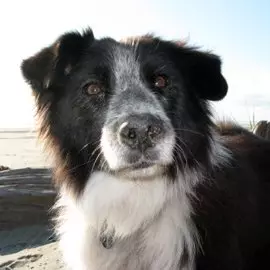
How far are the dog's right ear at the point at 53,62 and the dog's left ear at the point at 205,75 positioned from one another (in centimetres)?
90

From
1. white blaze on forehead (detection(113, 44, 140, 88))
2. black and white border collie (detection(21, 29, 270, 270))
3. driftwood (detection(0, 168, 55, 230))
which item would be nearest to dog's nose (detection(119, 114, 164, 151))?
black and white border collie (detection(21, 29, 270, 270))

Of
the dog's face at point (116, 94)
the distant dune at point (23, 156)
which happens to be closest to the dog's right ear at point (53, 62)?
the dog's face at point (116, 94)

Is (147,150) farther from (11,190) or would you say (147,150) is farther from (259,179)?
(11,190)

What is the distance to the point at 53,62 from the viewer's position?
4.00 m

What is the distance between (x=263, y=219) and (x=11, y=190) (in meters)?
3.70

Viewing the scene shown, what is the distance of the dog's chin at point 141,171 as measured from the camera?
359 centimetres

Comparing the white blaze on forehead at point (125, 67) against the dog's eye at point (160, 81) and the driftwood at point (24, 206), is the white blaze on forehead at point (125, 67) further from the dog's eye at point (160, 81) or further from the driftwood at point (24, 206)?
the driftwood at point (24, 206)

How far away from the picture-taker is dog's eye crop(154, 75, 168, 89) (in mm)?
4016

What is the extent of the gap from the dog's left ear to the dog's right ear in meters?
0.90

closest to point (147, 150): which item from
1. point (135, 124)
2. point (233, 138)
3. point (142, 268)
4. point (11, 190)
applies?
point (135, 124)

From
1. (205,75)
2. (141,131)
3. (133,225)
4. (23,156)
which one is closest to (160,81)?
(205,75)

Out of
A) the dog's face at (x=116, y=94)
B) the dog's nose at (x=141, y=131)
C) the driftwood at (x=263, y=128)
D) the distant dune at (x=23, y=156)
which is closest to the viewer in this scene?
the dog's nose at (x=141, y=131)

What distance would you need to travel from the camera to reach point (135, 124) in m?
3.39

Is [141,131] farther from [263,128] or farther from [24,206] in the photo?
[263,128]
